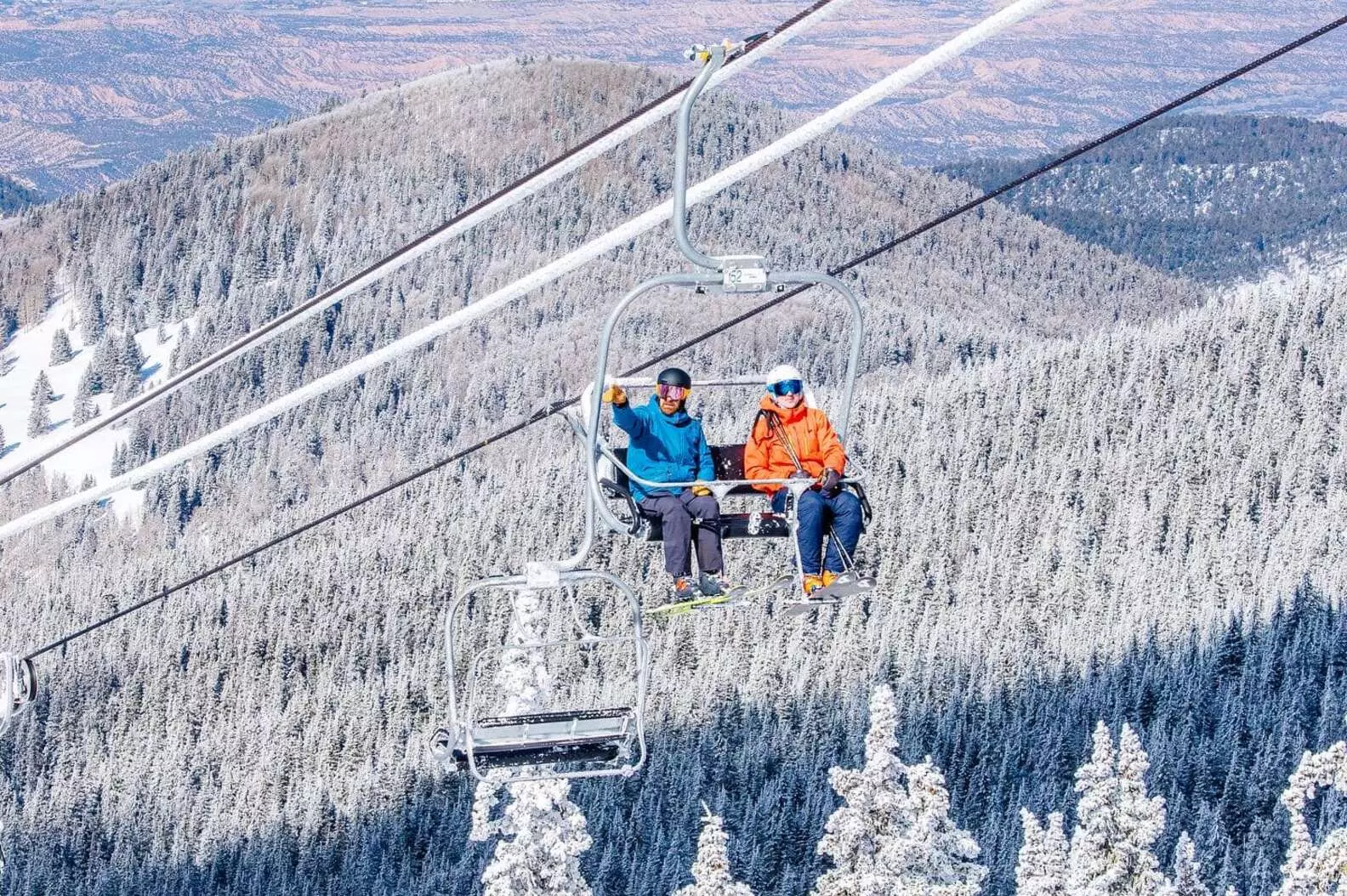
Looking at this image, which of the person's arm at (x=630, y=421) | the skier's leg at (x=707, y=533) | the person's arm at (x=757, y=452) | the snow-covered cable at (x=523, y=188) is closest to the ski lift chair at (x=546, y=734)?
the skier's leg at (x=707, y=533)

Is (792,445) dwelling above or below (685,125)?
below

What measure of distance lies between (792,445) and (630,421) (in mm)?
1359

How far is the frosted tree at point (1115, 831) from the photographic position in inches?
1563

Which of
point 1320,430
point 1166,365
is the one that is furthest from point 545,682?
point 1166,365

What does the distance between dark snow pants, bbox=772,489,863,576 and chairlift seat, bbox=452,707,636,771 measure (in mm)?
2076

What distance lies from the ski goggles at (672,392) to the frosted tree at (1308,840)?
17350 millimetres

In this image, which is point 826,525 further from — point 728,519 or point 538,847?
point 538,847

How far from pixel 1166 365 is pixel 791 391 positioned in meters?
169

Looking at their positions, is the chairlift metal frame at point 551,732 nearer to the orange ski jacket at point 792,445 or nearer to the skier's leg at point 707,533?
the skier's leg at point 707,533

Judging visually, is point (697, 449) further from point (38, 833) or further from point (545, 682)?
point (38, 833)

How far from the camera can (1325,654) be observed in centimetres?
11962

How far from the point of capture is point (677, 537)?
48.4ft

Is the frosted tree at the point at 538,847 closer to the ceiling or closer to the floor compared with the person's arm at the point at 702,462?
closer to the floor

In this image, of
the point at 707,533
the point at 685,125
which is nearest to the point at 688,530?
the point at 707,533
